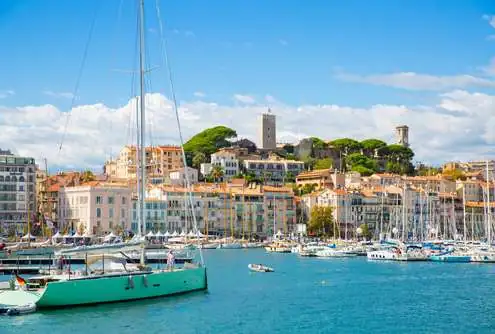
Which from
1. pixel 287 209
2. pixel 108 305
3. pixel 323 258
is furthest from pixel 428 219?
pixel 108 305

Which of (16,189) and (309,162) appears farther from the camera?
(309,162)

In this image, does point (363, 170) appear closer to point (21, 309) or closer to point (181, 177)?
point (181, 177)

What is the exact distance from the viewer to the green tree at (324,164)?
466 feet

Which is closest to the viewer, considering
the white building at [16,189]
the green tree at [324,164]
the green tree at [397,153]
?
the white building at [16,189]

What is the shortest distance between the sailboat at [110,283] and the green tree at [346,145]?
113736mm

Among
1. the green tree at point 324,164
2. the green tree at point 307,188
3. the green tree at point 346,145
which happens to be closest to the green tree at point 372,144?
the green tree at point 346,145

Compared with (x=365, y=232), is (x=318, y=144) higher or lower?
higher

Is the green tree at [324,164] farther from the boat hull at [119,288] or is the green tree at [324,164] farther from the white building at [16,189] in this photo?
the boat hull at [119,288]

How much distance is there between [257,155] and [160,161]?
22.7 m

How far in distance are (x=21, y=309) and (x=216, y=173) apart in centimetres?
→ 9237

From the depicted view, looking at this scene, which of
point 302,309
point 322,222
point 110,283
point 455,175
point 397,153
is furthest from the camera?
point 397,153

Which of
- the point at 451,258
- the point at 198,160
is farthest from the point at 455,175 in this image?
the point at 451,258

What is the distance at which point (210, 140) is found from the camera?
140375 millimetres

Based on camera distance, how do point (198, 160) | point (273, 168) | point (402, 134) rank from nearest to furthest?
1. point (198, 160)
2. point (273, 168)
3. point (402, 134)
